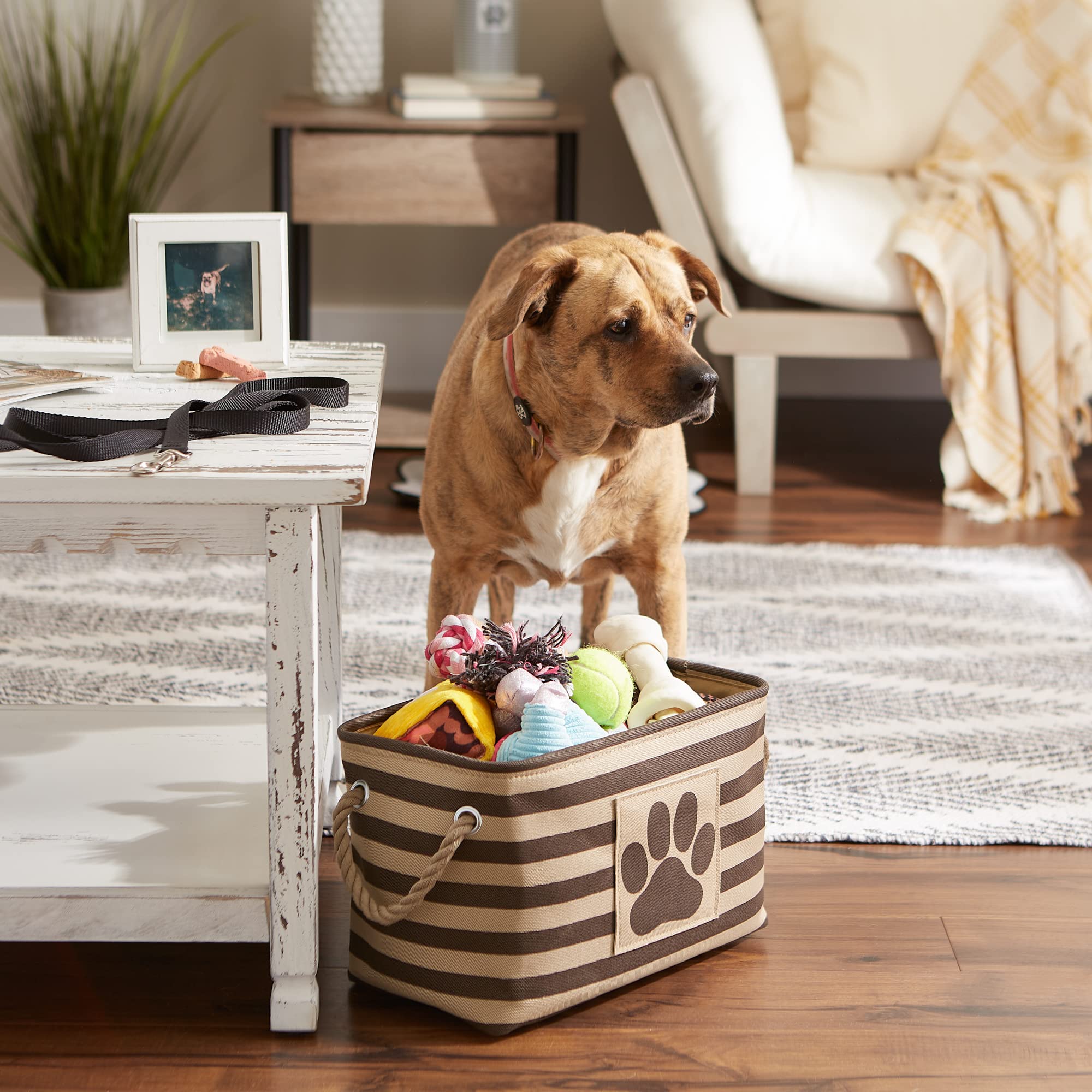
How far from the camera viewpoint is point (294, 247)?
299 centimetres

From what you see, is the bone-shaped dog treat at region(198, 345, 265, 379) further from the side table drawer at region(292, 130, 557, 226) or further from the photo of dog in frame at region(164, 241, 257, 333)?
the side table drawer at region(292, 130, 557, 226)

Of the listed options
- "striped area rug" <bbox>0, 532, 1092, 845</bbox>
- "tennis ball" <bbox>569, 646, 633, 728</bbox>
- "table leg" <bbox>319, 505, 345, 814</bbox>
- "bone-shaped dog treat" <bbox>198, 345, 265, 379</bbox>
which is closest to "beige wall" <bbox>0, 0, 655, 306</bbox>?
"striped area rug" <bbox>0, 532, 1092, 845</bbox>

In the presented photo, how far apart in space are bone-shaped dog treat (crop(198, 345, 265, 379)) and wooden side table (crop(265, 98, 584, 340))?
1.60 m

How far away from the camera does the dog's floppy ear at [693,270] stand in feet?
4.90

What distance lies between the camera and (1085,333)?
2.65 m

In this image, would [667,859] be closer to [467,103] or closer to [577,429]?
[577,429]

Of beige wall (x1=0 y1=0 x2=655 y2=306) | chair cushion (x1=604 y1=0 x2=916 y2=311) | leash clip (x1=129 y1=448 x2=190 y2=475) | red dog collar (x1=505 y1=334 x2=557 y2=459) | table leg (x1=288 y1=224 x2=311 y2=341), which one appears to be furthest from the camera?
beige wall (x1=0 y1=0 x2=655 y2=306)

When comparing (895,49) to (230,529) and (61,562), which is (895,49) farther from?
(230,529)

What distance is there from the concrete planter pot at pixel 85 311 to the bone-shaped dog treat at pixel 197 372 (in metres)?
1.79

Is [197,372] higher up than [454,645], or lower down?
higher up

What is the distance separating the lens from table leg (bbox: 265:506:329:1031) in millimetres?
1073

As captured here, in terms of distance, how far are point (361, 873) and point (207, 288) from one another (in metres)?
0.63

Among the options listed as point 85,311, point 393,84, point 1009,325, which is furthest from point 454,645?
point 393,84

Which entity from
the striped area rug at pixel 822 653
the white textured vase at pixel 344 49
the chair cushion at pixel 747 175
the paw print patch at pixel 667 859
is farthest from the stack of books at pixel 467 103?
the paw print patch at pixel 667 859
